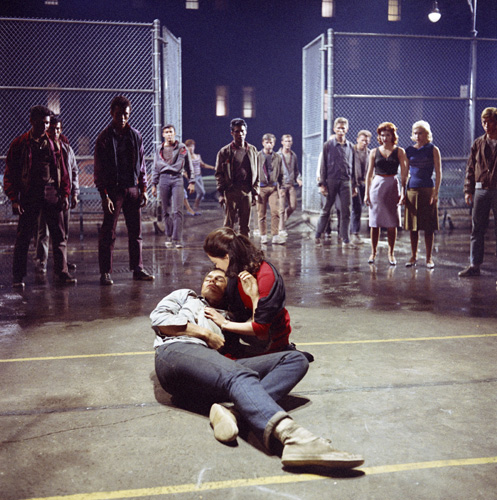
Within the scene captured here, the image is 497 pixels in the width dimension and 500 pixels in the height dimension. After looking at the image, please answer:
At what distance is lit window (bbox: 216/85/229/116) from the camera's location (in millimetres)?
27812

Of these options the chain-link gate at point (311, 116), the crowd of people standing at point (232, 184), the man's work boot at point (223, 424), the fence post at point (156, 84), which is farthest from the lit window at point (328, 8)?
the man's work boot at point (223, 424)

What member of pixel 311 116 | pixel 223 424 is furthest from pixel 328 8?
pixel 223 424

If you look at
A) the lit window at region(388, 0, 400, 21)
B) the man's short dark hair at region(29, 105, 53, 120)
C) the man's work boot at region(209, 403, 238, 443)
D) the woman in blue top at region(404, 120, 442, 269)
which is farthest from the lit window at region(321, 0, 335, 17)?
the man's work boot at region(209, 403, 238, 443)

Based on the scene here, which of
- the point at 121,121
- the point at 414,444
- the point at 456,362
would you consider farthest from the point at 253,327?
the point at 121,121

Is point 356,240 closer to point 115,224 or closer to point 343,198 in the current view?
point 343,198

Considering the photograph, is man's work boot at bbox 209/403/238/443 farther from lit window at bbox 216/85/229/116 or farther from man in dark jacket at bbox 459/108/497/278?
lit window at bbox 216/85/229/116

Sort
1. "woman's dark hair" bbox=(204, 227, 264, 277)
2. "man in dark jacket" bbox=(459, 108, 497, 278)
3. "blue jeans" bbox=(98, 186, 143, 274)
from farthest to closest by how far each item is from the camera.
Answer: "man in dark jacket" bbox=(459, 108, 497, 278), "blue jeans" bbox=(98, 186, 143, 274), "woman's dark hair" bbox=(204, 227, 264, 277)

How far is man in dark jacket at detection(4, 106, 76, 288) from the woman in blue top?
472 cm

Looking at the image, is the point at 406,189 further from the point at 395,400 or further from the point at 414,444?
the point at 414,444

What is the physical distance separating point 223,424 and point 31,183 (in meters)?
5.20

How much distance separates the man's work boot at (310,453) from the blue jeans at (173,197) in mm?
8196

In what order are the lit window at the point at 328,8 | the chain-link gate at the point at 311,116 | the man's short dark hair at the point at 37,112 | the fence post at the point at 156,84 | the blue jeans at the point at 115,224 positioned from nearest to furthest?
the man's short dark hair at the point at 37,112 → the blue jeans at the point at 115,224 → the fence post at the point at 156,84 → the chain-link gate at the point at 311,116 → the lit window at the point at 328,8

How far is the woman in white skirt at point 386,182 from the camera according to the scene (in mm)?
8765

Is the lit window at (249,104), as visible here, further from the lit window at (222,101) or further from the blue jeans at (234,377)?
the blue jeans at (234,377)
